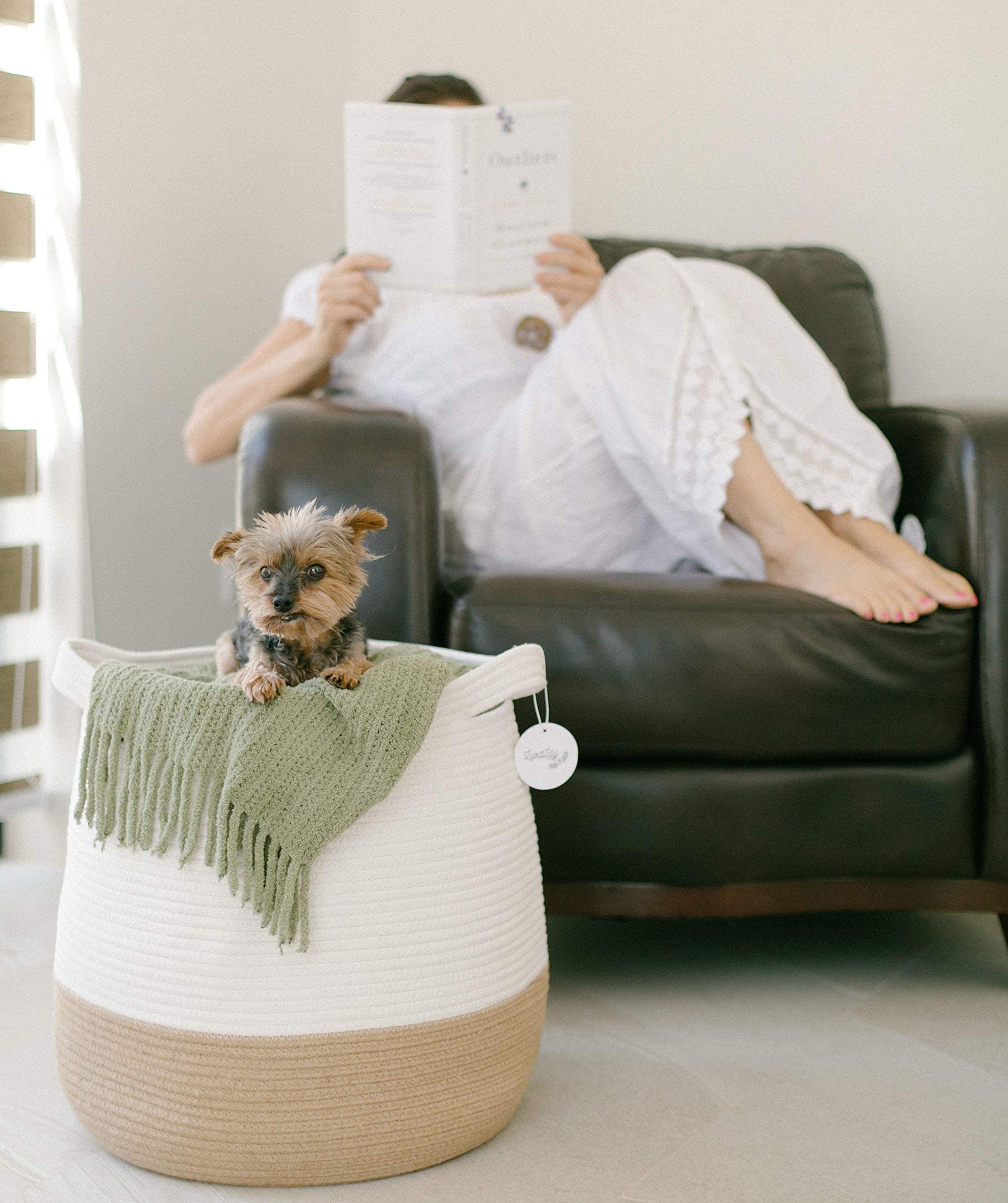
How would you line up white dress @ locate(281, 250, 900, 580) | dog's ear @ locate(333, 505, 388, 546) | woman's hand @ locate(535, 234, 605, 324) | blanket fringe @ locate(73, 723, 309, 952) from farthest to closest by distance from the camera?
1. woman's hand @ locate(535, 234, 605, 324)
2. white dress @ locate(281, 250, 900, 580)
3. dog's ear @ locate(333, 505, 388, 546)
4. blanket fringe @ locate(73, 723, 309, 952)

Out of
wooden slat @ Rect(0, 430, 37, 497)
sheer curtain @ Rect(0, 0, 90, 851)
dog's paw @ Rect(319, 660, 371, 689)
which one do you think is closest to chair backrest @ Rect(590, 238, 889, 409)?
sheer curtain @ Rect(0, 0, 90, 851)

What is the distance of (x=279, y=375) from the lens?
169 cm

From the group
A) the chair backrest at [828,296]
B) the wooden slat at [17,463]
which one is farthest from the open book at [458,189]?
the wooden slat at [17,463]

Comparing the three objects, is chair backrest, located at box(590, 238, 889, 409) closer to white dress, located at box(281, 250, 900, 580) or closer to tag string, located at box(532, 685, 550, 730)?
white dress, located at box(281, 250, 900, 580)

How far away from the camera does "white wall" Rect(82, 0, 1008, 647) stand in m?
2.05

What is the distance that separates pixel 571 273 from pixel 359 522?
0.73 metres

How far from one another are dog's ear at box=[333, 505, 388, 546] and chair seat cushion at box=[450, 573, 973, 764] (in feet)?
0.85

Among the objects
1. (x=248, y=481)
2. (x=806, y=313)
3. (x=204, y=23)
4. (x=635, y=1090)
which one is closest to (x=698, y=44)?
(x=806, y=313)

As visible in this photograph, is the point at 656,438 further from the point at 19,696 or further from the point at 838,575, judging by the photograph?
the point at 19,696

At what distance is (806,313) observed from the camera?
77.9 inches

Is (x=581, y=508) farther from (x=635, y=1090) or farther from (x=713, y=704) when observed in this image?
(x=635, y=1090)

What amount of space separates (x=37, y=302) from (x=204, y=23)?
77cm

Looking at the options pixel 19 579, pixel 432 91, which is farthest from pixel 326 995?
pixel 432 91

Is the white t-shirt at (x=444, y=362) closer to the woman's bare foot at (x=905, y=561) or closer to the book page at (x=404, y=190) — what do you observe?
the book page at (x=404, y=190)
